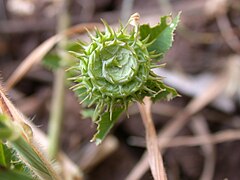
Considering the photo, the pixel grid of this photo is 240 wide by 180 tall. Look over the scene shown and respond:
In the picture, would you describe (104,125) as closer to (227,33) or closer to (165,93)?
(165,93)

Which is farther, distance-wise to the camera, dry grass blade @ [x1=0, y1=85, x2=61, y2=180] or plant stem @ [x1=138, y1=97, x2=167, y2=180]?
plant stem @ [x1=138, y1=97, x2=167, y2=180]

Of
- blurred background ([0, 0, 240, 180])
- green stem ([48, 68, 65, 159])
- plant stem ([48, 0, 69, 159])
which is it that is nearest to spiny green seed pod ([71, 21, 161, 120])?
plant stem ([48, 0, 69, 159])

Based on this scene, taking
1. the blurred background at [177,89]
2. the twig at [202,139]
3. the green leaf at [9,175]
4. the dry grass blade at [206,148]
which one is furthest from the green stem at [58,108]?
the green leaf at [9,175]

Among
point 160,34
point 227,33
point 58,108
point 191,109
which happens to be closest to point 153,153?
point 160,34

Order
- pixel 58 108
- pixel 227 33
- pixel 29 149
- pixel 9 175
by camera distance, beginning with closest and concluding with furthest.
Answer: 1. pixel 9 175
2. pixel 29 149
3. pixel 58 108
4. pixel 227 33

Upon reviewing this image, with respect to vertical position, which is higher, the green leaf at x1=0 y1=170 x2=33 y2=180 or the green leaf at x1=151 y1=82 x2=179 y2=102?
the green leaf at x1=0 y1=170 x2=33 y2=180

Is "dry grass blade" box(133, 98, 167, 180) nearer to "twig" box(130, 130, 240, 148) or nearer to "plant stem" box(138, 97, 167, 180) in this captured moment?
"plant stem" box(138, 97, 167, 180)

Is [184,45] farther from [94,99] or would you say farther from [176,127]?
[94,99]
